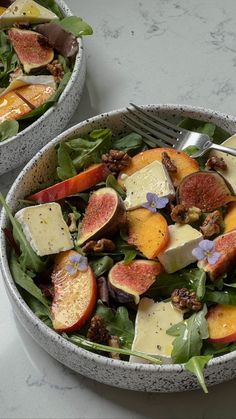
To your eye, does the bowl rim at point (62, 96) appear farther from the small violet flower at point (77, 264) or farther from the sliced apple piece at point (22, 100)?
the small violet flower at point (77, 264)

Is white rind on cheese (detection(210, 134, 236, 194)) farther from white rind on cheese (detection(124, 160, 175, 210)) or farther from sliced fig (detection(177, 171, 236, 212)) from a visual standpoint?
white rind on cheese (detection(124, 160, 175, 210))

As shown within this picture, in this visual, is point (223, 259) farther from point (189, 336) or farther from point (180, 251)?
point (189, 336)

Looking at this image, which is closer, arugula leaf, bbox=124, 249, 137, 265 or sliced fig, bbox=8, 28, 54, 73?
arugula leaf, bbox=124, 249, 137, 265

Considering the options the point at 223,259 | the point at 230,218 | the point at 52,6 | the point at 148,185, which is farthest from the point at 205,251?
the point at 52,6

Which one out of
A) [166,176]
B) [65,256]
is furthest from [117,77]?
[65,256]

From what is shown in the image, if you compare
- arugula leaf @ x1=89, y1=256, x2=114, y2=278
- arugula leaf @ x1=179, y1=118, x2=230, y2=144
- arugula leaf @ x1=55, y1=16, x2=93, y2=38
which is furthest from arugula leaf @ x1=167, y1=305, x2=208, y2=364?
arugula leaf @ x1=55, y1=16, x2=93, y2=38

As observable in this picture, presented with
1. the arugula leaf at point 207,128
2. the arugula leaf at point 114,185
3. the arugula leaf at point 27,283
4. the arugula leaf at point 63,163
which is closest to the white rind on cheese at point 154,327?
the arugula leaf at point 27,283
